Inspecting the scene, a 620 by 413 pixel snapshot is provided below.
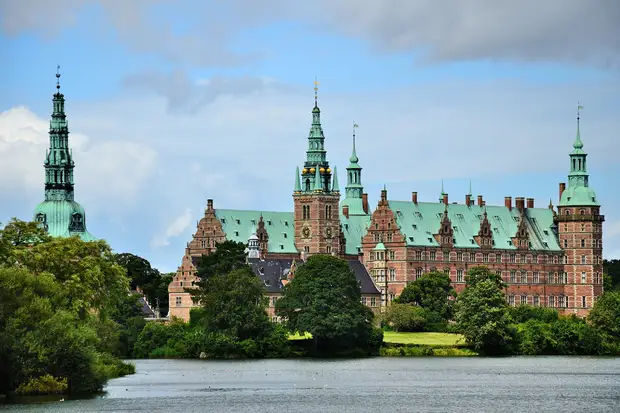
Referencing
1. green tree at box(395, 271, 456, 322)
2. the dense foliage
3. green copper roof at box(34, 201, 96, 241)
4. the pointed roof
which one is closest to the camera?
the dense foliage

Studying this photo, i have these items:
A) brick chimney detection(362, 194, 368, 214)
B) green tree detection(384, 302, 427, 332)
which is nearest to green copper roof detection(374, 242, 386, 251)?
brick chimney detection(362, 194, 368, 214)

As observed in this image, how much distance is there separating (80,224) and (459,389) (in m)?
82.2

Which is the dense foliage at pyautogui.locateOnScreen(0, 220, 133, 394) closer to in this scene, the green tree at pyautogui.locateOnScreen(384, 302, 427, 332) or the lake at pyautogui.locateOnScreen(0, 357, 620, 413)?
the lake at pyautogui.locateOnScreen(0, 357, 620, 413)

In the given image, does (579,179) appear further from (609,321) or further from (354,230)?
(609,321)

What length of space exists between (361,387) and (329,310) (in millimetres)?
30905

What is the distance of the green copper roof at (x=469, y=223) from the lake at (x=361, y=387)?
53.5 m

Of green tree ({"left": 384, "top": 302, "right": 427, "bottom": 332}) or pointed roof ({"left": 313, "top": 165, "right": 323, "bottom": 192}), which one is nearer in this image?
green tree ({"left": 384, "top": 302, "right": 427, "bottom": 332})

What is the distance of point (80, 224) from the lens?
160875 millimetres

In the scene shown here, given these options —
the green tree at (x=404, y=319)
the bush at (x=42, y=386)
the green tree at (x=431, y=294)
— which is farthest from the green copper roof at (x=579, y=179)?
the bush at (x=42, y=386)

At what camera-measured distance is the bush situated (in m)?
74.1

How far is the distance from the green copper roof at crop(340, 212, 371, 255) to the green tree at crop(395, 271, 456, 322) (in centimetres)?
1676

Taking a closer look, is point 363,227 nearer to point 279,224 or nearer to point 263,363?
point 279,224

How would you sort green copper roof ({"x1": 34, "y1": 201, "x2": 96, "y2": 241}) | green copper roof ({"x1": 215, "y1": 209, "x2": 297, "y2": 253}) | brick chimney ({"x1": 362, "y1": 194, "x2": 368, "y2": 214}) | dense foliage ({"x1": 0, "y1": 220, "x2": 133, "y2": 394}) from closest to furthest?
1. dense foliage ({"x1": 0, "y1": 220, "x2": 133, "y2": 394})
2. green copper roof ({"x1": 34, "y1": 201, "x2": 96, "y2": 241})
3. green copper roof ({"x1": 215, "y1": 209, "x2": 297, "y2": 253})
4. brick chimney ({"x1": 362, "y1": 194, "x2": 368, "y2": 214})

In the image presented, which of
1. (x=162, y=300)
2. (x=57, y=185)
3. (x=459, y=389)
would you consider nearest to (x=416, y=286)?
(x=162, y=300)
